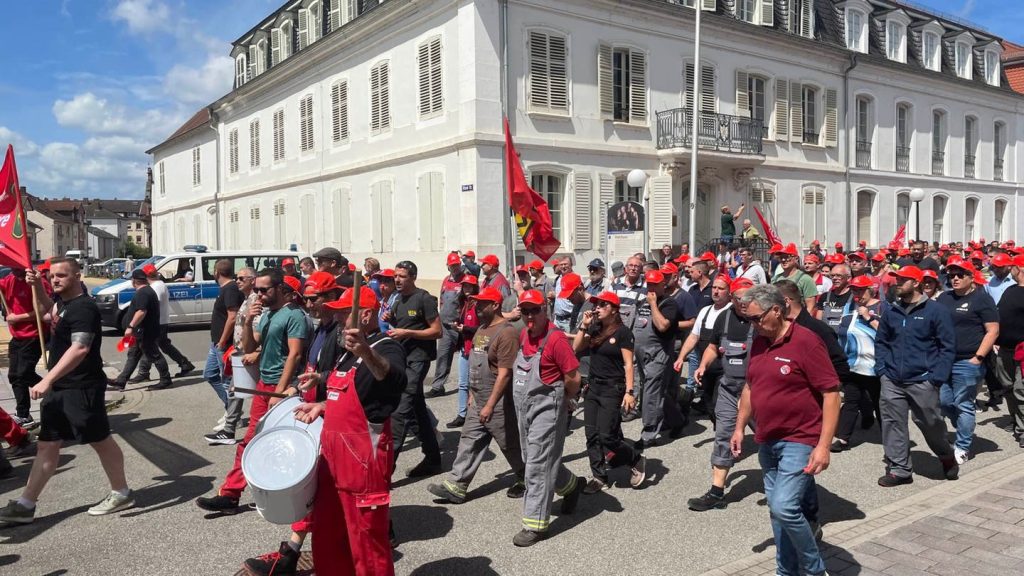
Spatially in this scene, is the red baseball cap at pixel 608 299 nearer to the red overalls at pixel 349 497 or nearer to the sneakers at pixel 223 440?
the red overalls at pixel 349 497

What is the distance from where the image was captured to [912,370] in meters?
6.17

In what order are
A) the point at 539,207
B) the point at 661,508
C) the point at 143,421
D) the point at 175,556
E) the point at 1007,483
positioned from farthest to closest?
the point at 539,207 → the point at 143,421 → the point at 1007,483 → the point at 661,508 → the point at 175,556

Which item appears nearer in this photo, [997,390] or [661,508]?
[661,508]

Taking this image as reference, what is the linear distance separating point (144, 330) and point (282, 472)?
7.81 m

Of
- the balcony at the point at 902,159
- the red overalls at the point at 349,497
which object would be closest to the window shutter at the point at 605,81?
the balcony at the point at 902,159

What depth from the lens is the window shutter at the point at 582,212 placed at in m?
20.5

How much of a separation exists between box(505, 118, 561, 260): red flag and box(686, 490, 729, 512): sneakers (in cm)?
683

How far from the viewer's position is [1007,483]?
6.25 m

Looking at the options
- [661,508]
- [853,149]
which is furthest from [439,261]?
[853,149]

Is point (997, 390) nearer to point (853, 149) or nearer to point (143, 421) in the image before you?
point (143, 421)

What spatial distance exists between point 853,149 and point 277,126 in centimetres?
2148

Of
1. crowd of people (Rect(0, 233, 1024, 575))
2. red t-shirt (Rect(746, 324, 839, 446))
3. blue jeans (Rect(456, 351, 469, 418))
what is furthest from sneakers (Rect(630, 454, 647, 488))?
blue jeans (Rect(456, 351, 469, 418))

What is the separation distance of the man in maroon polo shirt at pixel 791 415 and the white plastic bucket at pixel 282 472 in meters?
2.50

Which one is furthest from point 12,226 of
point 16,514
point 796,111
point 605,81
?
point 796,111
